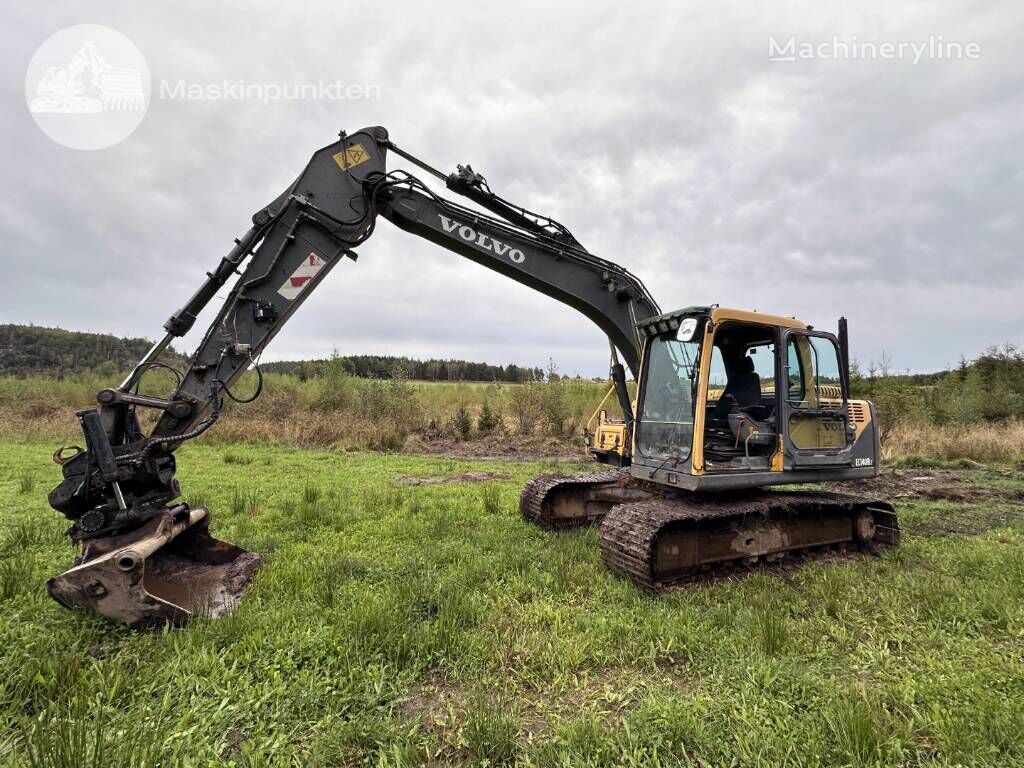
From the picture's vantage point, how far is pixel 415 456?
14.7 meters

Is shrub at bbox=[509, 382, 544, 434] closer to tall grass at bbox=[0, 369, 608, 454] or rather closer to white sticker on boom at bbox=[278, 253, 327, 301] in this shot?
tall grass at bbox=[0, 369, 608, 454]

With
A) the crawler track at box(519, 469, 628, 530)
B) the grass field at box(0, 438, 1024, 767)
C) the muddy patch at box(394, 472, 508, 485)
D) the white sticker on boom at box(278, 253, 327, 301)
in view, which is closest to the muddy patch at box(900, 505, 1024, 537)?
the grass field at box(0, 438, 1024, 767)

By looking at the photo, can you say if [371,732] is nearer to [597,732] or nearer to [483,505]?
[597,732]

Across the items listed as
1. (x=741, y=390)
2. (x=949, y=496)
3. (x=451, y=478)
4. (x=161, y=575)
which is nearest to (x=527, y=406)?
(x=451, y=478)

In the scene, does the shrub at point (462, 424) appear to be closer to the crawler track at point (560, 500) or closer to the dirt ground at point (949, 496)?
→ the dirt ground at point (949, 496)

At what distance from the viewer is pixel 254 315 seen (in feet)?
15.3

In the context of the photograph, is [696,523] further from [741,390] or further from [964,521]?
[964,521]

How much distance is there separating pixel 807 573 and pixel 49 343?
54.6m

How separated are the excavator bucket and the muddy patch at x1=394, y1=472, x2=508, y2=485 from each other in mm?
5237

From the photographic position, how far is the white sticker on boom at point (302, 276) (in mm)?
4801

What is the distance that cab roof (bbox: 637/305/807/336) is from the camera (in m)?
5.01

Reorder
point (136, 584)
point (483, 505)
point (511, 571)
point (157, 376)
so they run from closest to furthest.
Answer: point (136, 584), point (511, 571), point (483, 505), point (157, 376)

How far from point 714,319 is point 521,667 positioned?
3.56 m

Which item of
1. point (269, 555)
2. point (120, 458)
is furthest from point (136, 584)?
point (269, 555)
